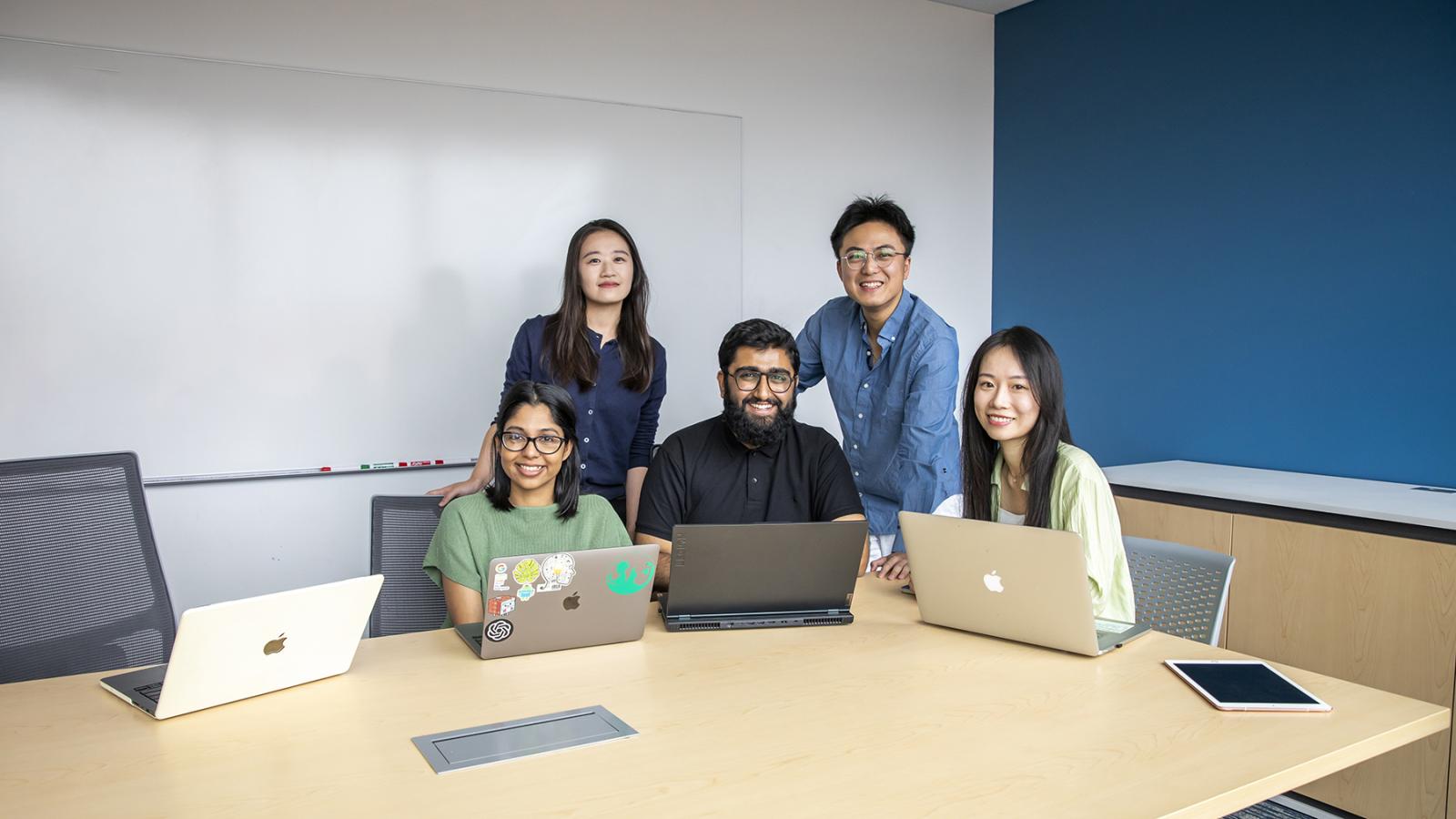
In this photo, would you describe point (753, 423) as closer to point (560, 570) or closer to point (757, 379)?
point (757, 379)

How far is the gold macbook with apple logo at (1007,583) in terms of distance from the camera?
180cm

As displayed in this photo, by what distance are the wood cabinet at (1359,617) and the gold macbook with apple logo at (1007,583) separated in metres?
1.23

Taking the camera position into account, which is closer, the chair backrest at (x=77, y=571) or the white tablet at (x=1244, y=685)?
the white tablet at (x=1244, y=685)

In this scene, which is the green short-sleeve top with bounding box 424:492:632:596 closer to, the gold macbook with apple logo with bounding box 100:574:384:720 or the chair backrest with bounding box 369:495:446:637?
the chair backrest with bounding box 369:495:446:637

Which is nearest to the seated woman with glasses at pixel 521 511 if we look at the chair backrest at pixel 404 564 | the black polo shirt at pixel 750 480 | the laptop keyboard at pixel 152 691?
the chair backrest at pixel 404 564

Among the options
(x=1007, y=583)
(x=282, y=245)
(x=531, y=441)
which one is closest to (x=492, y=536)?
(x=531, y=441)

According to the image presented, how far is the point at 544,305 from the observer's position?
150 inches

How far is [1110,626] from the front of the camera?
2.01 metres

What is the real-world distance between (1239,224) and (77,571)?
152 inches

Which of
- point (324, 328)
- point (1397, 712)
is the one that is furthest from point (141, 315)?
point (1397, 712)

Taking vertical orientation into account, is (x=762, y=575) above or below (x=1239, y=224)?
below

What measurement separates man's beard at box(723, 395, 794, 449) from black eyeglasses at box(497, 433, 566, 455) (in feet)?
1.62

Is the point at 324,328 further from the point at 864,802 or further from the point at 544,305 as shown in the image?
the point at 864,802

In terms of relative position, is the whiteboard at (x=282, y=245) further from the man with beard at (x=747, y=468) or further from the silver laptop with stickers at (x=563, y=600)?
the silver laptop with stickers at (x=563, y=600)
